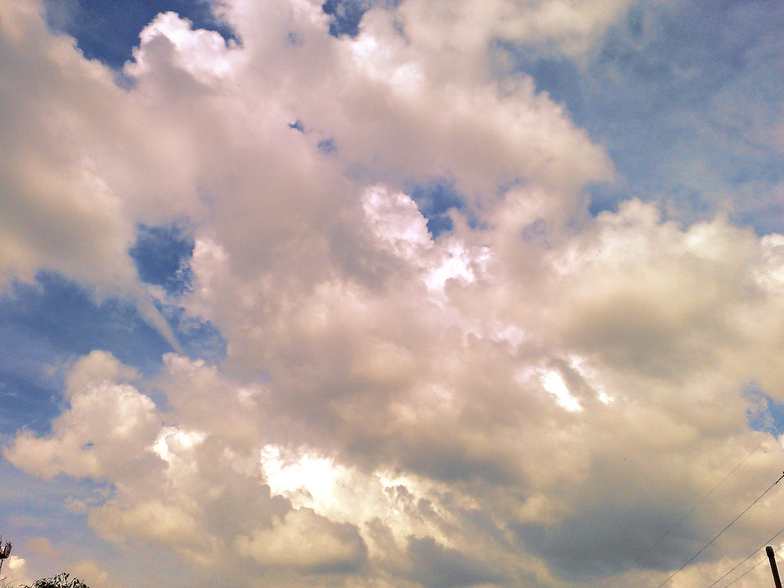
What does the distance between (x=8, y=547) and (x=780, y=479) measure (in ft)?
371

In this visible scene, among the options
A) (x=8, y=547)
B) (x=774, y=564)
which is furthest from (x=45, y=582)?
(x=774, y=564)

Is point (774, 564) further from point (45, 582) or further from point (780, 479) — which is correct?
point (45, 582)

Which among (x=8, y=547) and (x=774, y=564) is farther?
(x=8, y=547)

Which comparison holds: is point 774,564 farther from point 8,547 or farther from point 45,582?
point 45,582

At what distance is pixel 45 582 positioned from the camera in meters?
109

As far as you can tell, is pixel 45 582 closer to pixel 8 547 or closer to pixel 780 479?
pixel 8 547

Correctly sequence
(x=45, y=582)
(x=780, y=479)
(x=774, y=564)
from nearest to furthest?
1. (x=780, y=479)
2. (x=774, y=564)
3. (x=45, y=582)

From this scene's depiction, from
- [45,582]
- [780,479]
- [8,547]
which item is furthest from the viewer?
[45,582]

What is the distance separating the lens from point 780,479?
56.6 m

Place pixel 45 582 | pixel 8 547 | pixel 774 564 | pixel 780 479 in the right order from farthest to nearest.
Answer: pixel 45 582, pixel 8 547, pixel 774 564, pixel 780 479

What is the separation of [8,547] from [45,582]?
59.9ft

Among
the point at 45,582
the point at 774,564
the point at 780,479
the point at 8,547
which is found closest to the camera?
the point at 780,479

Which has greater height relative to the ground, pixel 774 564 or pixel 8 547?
pixel 8 547

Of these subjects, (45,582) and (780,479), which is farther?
(45,582)
